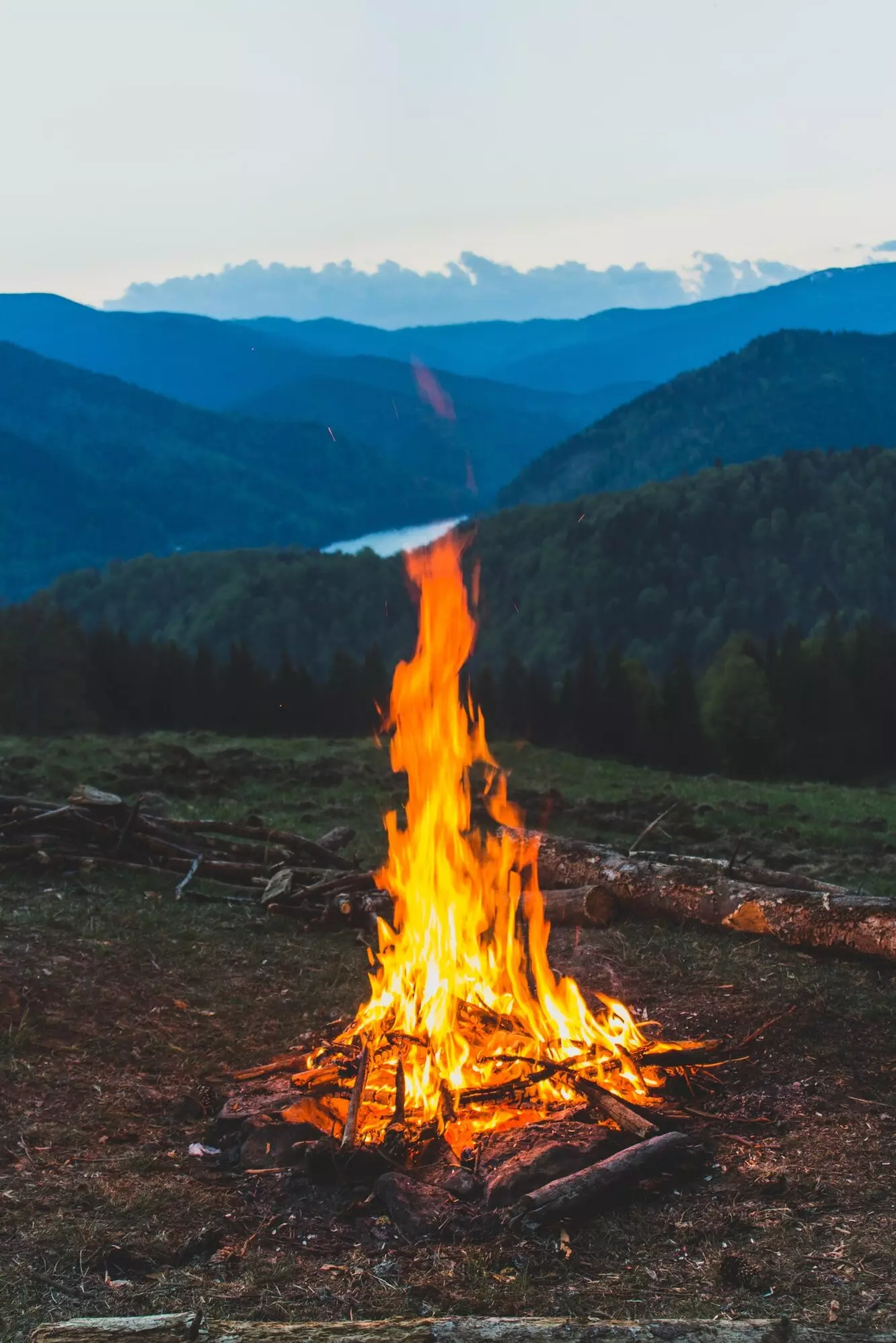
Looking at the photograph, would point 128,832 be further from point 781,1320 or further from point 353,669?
point 353,669

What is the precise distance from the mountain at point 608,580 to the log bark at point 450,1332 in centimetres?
14655

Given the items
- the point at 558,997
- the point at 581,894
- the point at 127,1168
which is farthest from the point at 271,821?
the point at 127,1168

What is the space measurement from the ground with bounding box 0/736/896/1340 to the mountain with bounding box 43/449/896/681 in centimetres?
14081

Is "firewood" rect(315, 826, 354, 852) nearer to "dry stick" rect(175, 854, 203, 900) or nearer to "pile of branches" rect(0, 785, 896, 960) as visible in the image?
"pile of branches" rect(0, 785, 896, 960)

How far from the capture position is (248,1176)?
6.20 m

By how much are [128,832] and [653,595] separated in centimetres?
15925

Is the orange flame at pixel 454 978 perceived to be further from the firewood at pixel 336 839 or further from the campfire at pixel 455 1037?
the firewood at pixel 336 839

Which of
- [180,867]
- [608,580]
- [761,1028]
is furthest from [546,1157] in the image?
[608,580]

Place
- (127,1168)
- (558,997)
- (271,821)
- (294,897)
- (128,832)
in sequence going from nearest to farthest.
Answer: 1. (127,1168)
2. (558,997)
3. (294,897)
4. (128,832)
5. (271,821)

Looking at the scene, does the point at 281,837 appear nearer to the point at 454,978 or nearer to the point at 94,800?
the point at 94,800

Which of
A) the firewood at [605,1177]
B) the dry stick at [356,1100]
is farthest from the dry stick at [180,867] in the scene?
the firewood at [605,1177]

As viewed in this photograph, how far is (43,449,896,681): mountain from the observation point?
16462 cm

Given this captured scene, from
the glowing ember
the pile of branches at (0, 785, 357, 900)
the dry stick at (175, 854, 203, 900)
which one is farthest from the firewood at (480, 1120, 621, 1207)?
the dry stick at (175, 854, 203, 900)

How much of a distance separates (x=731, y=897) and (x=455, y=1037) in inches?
149
